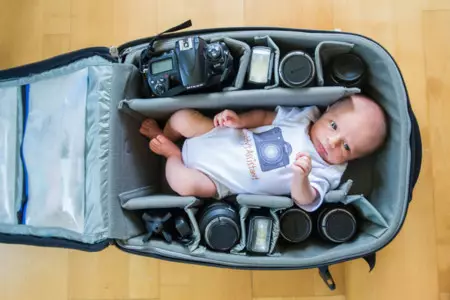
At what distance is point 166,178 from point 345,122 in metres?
0.53

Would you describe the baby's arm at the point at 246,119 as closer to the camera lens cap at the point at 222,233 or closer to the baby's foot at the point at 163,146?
the baby's foot at the point at 163,146

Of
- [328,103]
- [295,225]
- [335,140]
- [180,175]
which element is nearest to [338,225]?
[295,225]

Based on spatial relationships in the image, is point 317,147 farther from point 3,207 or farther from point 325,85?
point 3,207

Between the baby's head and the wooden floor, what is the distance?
338 mm

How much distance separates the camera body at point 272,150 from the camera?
1.36 m

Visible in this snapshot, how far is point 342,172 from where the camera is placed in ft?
4.55

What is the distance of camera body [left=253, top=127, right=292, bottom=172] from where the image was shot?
1.36m

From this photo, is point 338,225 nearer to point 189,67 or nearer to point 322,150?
point 322,150

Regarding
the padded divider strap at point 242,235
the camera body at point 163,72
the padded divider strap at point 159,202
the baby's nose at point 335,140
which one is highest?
the camera body at point 163,72

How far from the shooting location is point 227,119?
4.36ft

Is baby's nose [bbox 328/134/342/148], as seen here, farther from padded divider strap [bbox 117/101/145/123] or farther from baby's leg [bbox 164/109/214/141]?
padded divider strap [bbox 117/101/145/123]

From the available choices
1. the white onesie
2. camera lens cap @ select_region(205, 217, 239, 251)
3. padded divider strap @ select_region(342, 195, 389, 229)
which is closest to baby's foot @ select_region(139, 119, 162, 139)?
the white onesie

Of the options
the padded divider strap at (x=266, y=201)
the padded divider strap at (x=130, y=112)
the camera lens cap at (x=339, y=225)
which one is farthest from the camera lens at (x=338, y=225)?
the padded divider strap at (x=130, y=112)

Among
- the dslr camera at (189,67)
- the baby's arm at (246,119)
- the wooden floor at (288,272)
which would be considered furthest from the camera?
the wooden floor at (288,272)
